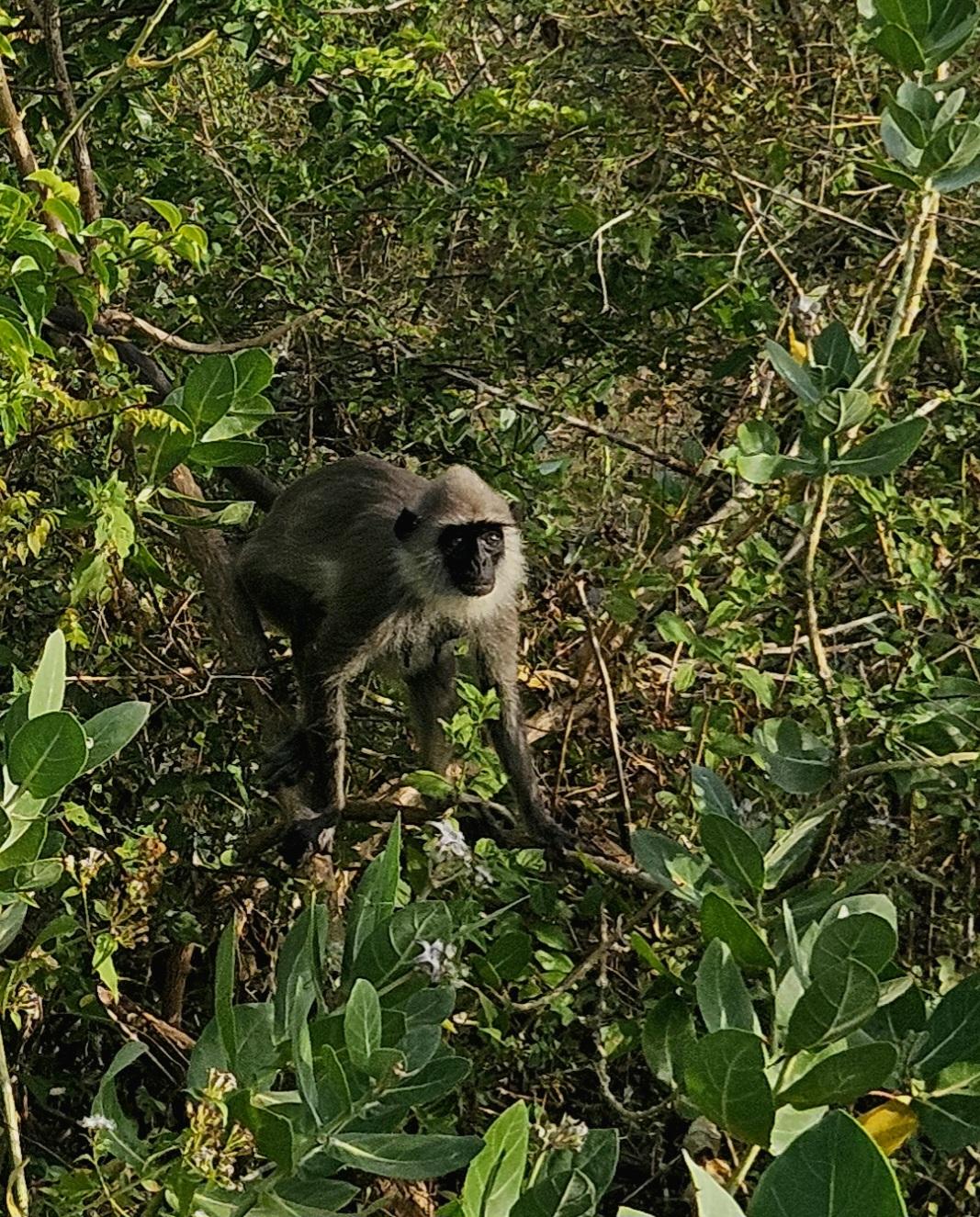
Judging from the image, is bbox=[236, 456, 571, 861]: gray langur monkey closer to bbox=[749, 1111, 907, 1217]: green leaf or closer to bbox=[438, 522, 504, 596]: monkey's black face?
bbox=[438, 522, 504, 596]: monkey's black face

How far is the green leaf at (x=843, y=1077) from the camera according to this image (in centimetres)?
136

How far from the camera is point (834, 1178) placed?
0.91 m

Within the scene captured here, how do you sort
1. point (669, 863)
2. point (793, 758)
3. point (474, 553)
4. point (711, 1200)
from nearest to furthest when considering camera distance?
point (711, 1200) → point (669, 863) → point (793, 758) → point (474, 553)

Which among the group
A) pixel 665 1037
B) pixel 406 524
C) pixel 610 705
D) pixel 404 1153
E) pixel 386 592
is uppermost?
pixel 404 1153

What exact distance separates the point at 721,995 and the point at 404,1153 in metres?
0.33

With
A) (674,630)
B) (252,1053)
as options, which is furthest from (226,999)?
(674,630)

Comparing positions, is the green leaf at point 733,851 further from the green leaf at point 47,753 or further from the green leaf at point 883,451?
Answer: the green leaf at point 47,753

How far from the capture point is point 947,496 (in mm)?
3369

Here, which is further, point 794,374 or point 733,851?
point 794,374

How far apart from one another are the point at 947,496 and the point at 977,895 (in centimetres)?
84

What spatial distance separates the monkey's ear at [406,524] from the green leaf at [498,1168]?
10.6 ft

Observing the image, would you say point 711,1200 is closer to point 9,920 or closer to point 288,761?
point 9,920

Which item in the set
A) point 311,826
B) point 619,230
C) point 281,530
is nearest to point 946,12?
point 619,230

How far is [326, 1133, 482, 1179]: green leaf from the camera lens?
1.47m
